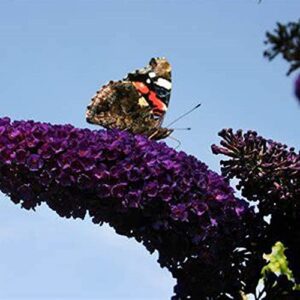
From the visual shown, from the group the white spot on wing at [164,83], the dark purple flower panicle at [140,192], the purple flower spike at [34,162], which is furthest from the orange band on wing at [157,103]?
the purple flower spike at [34,162]

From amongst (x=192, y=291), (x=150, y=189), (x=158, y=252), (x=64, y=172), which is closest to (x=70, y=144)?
(x=64, y=172)

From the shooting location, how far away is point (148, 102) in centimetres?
530

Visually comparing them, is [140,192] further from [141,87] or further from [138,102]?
[141,87]

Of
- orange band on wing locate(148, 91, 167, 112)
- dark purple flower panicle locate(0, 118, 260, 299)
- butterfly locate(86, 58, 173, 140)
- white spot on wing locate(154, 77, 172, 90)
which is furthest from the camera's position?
white spot on wing locate(154, 77, 172, 90)

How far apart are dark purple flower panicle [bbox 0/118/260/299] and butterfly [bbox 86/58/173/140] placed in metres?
0.80

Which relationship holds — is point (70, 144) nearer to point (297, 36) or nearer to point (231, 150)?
point (231, 150)

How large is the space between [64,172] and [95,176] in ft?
0.60

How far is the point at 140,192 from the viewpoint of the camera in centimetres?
393

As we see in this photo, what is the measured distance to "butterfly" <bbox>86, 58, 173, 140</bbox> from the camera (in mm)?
5031

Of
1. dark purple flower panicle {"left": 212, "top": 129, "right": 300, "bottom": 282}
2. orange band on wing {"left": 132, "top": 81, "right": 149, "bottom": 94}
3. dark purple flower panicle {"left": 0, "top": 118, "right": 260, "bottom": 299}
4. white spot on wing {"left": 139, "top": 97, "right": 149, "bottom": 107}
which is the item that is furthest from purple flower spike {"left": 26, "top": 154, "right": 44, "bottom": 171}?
orange band on wing {"left": 132, "top": 81, "right": 149, "bottom": 94}

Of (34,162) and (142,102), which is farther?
(142,102)

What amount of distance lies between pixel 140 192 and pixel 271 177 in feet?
2.63

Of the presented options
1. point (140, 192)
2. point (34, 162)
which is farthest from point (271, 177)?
point (34, 162)

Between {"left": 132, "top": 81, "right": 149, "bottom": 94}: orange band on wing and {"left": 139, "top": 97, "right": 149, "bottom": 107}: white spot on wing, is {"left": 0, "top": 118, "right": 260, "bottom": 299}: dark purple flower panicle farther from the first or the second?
{"left": 132, "top": 81, "right": 149, "bottom": 94}: orange band on wing
